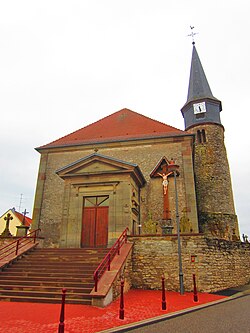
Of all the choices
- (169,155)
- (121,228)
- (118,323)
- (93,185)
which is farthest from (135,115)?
(118,323)

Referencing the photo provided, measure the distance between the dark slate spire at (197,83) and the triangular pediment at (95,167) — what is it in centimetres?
1364

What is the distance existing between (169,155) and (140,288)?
9518 millimetres

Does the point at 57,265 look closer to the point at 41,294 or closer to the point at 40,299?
the point at 41,294

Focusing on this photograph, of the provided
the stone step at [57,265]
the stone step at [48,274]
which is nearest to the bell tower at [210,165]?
the stone step at [57,265]

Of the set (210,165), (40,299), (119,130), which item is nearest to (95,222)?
(40,299)

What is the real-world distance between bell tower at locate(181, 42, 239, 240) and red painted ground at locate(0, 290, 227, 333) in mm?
12292

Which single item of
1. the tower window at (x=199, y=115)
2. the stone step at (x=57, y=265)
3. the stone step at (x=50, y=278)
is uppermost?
the tower window at (x=199, y=115)

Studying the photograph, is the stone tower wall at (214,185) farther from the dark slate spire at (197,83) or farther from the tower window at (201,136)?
the dark slate spire at (197,83)

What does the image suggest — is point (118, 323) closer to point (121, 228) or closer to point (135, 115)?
point (121, 228)

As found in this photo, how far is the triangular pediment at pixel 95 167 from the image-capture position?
15.2 metres

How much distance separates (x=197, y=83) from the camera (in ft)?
88.3

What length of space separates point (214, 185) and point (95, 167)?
10893 millimetres

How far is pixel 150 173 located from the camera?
58.2ft

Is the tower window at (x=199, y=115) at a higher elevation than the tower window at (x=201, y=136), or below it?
higher
